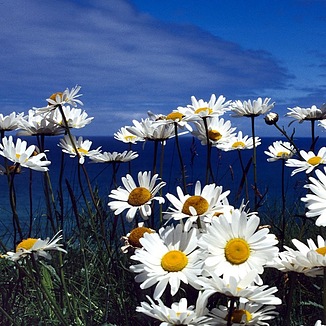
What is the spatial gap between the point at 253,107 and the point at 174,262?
1624mm

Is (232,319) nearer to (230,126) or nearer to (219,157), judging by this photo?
(230,126)

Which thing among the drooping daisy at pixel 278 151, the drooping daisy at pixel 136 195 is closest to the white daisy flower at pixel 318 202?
the drooping daisy at pixel 136 195

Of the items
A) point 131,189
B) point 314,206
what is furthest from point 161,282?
point 131,189

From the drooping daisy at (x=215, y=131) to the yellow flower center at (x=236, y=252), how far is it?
3.95 feet

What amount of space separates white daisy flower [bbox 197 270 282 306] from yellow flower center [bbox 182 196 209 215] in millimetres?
389

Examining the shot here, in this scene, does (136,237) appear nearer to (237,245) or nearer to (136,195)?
(136,195)

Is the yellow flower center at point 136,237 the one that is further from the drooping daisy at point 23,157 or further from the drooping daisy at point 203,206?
the drooping daisy at point 23,157

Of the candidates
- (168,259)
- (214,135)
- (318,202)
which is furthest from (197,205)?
(214,135)

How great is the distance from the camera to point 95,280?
382cm

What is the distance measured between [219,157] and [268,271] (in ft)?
2.86

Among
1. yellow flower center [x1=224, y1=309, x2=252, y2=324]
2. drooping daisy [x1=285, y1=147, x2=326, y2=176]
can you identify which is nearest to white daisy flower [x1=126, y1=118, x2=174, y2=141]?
drooping daisy [x1=285, y1=147, x2=326, y2=176]

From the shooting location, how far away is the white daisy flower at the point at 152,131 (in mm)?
2768

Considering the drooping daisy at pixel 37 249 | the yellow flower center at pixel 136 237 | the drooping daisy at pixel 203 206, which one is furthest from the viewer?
the drooping daisy at pixel 37 249

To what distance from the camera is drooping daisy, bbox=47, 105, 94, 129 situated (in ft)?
9.75
